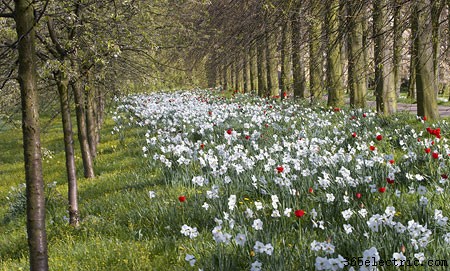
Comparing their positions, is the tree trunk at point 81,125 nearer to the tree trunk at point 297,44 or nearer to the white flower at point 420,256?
the tree trunk at point 297,44

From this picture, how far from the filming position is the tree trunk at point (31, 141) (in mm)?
3008

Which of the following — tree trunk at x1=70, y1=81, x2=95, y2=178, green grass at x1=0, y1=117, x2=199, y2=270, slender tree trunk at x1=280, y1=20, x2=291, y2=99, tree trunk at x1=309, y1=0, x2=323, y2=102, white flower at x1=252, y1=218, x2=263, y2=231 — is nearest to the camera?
white flower at x1=252, y1=218, x2=263, y2=231

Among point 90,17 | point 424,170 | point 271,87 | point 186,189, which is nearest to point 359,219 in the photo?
point 424,170

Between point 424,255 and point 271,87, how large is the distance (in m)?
17.1

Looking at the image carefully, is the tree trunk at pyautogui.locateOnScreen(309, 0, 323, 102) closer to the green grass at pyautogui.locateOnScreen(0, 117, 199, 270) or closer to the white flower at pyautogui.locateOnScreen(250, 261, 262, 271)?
the green grass at pyautogui.locateOnScreen(0, 117, 199, 270)

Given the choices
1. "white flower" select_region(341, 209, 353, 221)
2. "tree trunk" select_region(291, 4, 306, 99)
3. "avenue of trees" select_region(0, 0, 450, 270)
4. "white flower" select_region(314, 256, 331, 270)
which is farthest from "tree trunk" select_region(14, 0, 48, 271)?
"tree trunk" select_region(291, 4, 306, 99)

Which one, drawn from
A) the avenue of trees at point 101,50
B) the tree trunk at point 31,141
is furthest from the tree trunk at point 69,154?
the tree trunk at point 31,141

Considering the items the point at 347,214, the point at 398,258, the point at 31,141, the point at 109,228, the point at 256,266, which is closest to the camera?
the point at 398,258

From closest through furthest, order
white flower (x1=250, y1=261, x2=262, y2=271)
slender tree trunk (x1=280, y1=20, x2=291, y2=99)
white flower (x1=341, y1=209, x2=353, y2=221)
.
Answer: white flower (x1=250, y1=261, x2=262, y2=271)
white flower (x1=341, y1=209, x2=353, y2=221)
slender tree trunk (x1=280, y1=20, x2=291, y2=99)

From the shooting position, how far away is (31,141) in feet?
9.95

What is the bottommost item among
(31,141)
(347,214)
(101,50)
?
(347,214)

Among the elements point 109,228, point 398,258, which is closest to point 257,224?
point 398,258

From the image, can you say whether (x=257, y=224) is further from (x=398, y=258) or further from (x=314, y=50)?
(x=314, y=50)

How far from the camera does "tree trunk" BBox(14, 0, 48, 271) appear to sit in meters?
3.01
